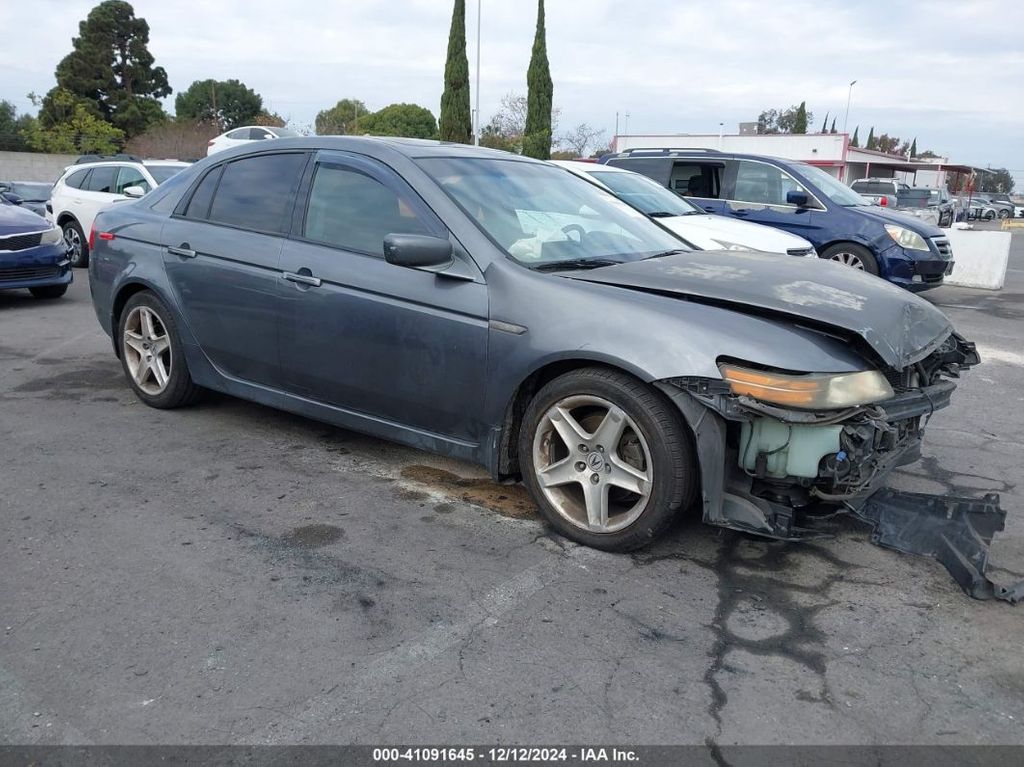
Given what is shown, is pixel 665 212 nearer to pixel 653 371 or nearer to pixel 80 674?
pixel 653 371

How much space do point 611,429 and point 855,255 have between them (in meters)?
8.48

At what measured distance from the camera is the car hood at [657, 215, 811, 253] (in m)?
8.23

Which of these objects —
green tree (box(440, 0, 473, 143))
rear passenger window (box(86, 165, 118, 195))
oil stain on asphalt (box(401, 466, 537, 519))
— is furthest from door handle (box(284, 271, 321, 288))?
green tree (box(440, 0, 473, 143))

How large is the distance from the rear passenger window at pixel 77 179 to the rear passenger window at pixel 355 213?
35.1 feet

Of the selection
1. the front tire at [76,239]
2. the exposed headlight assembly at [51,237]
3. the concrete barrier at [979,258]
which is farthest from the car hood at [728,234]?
the front tire at [76,239]

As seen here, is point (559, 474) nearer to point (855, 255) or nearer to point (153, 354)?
point (153, 354)

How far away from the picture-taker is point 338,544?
12.2ft

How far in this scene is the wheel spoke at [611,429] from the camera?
350 centimetres

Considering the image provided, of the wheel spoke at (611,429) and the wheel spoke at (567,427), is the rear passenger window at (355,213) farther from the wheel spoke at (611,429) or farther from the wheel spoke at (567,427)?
the wheel spoke at (611,429)

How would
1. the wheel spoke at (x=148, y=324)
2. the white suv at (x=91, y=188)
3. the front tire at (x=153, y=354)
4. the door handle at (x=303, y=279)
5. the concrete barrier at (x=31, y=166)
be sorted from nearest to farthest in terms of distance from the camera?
the door handle at (x=303, y=279) → the front tire at (x=153, y=354) → the wheel spoke at (x=148, y=324) → the white suv at (x=91, y=188) → the concrete barrier at (x=31, y=166)

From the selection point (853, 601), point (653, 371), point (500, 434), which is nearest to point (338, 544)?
point (500, 434)

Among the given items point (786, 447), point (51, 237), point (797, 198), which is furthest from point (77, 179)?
point (786, 447)

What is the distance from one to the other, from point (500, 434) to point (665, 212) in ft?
18.8

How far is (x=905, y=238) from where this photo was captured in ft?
35.3
